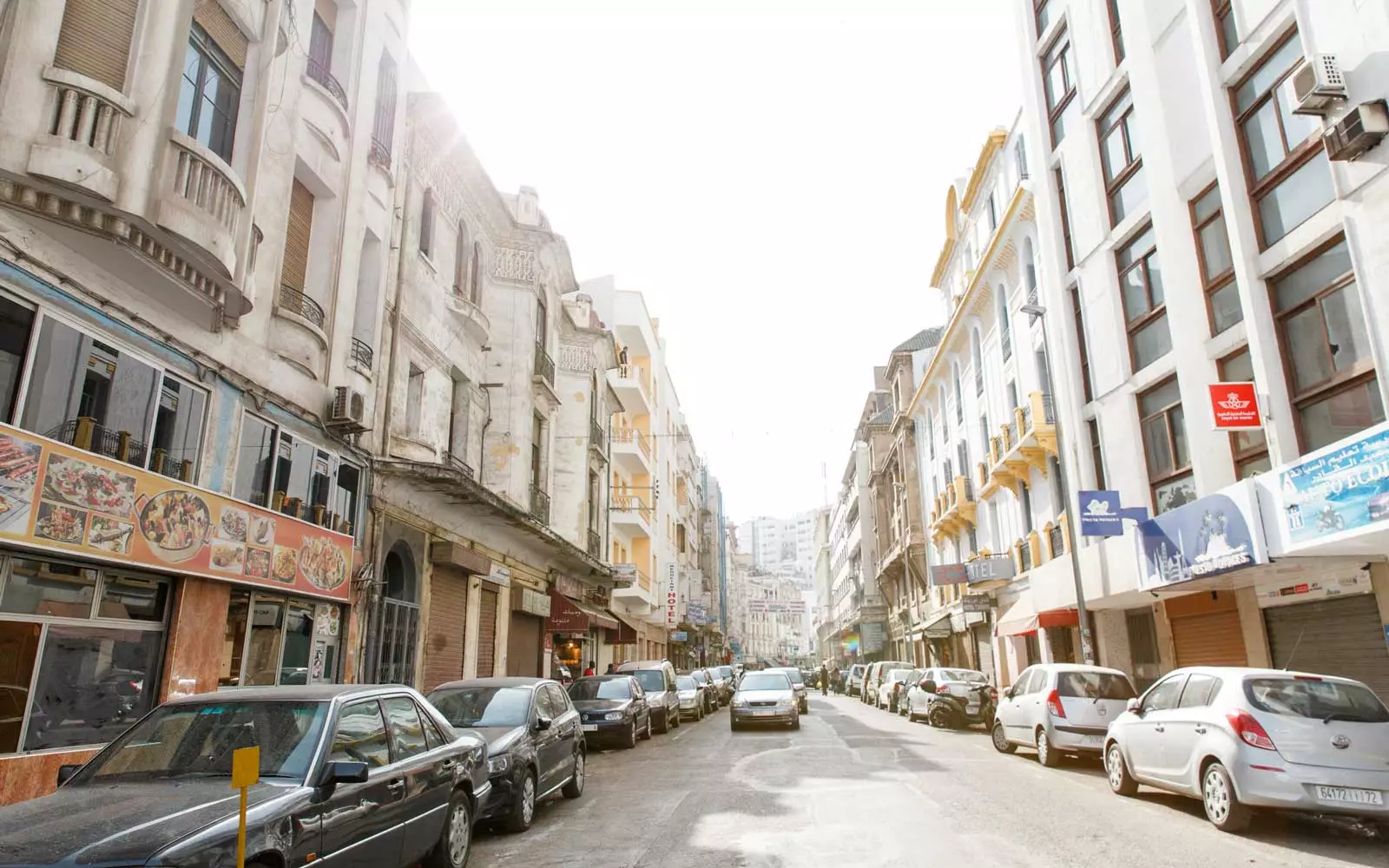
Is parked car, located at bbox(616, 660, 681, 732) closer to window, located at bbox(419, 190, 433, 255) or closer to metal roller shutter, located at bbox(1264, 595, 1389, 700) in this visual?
window, located at bbox(419, 190, 433, 255)

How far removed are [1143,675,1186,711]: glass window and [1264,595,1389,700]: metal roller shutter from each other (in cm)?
530

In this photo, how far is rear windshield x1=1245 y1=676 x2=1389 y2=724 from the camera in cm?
860

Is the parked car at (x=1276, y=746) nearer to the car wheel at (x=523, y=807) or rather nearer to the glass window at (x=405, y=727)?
the car wheel at (x=523, y=807)

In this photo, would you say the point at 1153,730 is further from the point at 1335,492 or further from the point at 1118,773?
the point at 1335,492

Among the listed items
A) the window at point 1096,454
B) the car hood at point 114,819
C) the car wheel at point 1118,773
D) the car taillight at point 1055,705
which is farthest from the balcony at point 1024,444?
the car hood at point 114,819

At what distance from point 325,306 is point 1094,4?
1998cm

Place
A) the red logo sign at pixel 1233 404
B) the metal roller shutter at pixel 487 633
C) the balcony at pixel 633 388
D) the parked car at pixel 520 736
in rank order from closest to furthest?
the parked car at pixel 520 736
the red logo sign at pixel 1233 404
the metal roller shutter at pixel 487 633
the balcony at pixel 633 388

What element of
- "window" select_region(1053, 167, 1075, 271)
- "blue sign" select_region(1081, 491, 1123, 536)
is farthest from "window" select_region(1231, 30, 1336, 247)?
"window" select_region(1053, 167, 1075, 271)

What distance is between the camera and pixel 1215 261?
56.6 feet

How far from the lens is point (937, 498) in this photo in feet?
133

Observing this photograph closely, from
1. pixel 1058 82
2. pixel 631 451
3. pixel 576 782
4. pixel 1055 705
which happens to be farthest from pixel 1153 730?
pixel 631 451

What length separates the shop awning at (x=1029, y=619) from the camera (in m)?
22.6

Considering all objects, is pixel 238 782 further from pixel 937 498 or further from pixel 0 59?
pixel 937 498

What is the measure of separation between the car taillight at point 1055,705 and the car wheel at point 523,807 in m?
9.19
